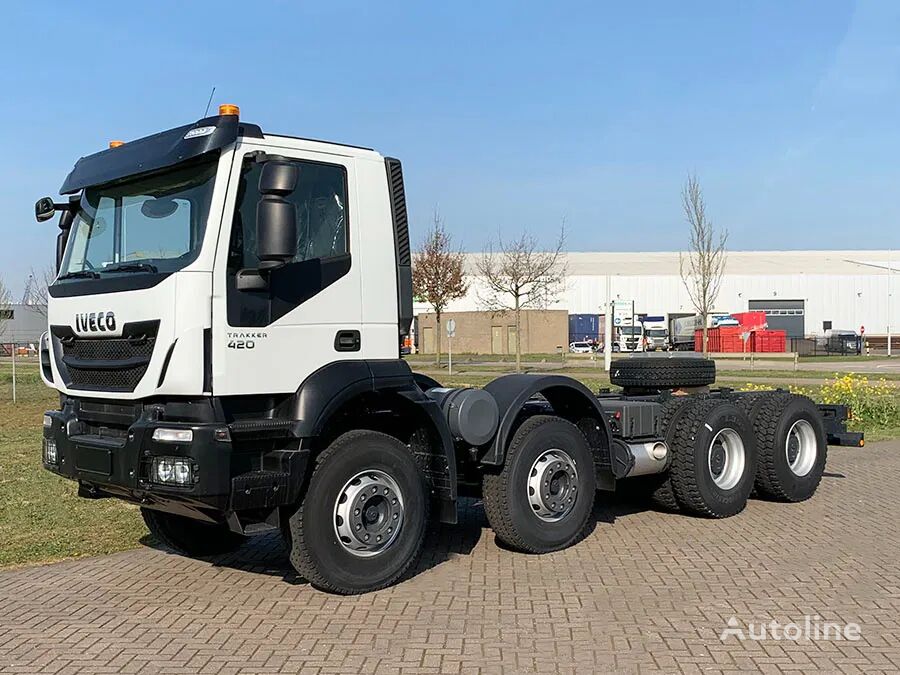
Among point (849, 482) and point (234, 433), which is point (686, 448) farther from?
point (234, 433)

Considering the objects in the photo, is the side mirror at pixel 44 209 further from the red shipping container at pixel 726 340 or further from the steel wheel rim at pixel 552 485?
the red shipping container at pixel 726 340

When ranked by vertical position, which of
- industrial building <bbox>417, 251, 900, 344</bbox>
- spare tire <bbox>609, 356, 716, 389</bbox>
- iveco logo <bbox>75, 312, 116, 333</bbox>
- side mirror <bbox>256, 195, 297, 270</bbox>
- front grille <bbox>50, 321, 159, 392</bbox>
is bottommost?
spare tire <bbox>609, 356, 716, 389</bbox>

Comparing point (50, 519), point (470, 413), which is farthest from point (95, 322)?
point (50, 519)

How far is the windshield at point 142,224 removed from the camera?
5234 mm

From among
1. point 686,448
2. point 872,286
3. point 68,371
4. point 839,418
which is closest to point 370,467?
point 68,371

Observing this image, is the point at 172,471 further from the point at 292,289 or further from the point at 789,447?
the point at 789,447

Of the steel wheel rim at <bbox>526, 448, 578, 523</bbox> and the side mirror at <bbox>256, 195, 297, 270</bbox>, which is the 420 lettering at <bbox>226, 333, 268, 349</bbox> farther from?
the steel wheel rim at <bbox>526, 448, 578, 523</bbox>

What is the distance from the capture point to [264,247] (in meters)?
5.05

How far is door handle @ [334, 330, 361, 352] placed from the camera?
5746 millimetres

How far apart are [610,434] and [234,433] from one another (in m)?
3.45

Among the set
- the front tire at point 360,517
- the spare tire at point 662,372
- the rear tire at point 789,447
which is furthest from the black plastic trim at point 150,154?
the rear tire at point 789,447

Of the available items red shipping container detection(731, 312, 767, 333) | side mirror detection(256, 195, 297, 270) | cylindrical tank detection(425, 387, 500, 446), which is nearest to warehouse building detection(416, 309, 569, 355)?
red shipping container detection(731, 312, 767, 333)

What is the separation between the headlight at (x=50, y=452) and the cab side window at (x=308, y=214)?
189cm

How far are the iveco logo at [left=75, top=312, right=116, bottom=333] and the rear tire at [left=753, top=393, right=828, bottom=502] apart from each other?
615 cm
